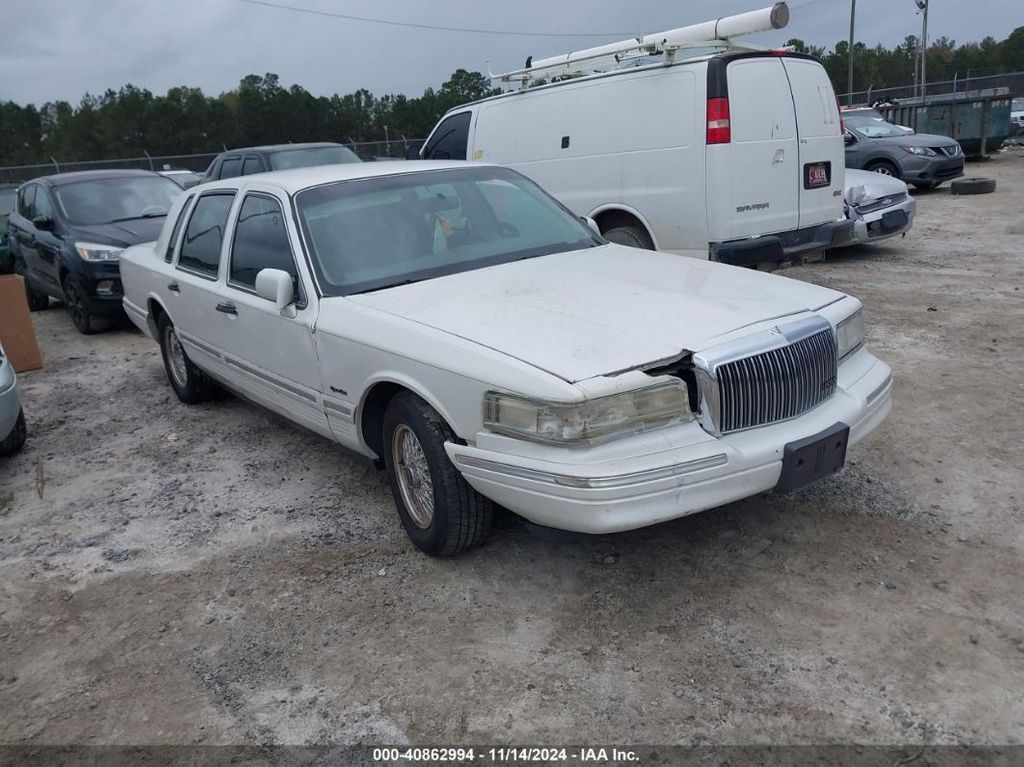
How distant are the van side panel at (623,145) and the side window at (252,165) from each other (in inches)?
168

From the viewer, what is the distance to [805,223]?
7320 mm

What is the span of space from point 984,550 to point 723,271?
5.47 ft

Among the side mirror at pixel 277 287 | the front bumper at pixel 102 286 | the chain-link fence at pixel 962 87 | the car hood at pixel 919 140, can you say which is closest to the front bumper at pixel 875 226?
the car hood at pixel 919 140

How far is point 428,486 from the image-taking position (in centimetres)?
368

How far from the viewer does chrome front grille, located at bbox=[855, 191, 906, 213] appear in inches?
377

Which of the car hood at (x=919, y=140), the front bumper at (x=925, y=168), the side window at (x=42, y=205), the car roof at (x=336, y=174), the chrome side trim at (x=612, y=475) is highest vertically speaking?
the car roof at (x=336, y=174)

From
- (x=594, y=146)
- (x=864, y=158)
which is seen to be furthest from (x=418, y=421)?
(x=864, y=158)

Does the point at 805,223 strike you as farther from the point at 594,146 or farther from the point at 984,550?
the point at 984,550

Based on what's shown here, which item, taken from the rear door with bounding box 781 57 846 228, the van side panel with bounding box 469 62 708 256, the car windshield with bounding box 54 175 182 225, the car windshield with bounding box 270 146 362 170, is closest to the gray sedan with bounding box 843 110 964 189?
the rear door with bounding box 781 57 846 228

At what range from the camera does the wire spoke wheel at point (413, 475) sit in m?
3.67

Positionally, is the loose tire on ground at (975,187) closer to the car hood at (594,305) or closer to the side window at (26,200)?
the car hood at (594,305)

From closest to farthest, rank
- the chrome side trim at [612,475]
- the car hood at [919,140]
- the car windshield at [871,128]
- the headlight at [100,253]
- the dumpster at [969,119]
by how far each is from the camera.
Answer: the chrome side trim at [612,475], the headlight at [100,253], the car hood at [919,140], the car windshield at [871,128], the dumpster at [969,119]

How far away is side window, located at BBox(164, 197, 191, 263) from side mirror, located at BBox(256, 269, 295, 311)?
6.78ft

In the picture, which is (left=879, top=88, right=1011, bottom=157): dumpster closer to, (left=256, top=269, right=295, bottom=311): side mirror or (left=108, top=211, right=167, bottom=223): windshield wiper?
(left=108, top=211, right=167, bottom=223): windshield wiper
